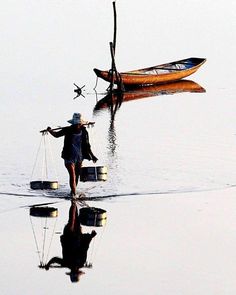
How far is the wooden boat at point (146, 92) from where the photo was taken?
52.4 m

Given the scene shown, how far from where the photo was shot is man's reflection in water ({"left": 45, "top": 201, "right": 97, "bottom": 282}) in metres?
17.1

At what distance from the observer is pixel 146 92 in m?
57.1

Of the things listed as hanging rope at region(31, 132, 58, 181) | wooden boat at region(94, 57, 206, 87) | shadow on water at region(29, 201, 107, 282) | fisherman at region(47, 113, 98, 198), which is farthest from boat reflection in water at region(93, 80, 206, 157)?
shadow on water at region(29, 201, 107, 282)

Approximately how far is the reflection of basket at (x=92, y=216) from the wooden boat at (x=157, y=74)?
33.5 metres

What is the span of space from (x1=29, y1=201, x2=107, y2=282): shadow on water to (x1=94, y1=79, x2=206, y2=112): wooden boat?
89.1 ft

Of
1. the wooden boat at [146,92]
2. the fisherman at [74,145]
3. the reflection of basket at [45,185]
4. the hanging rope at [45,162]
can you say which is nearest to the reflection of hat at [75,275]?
the fisherman at [74,145]

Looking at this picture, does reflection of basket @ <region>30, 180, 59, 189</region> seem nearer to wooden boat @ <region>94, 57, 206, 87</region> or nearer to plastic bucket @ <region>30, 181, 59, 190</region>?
plastic bucket @ <region>30, 181, 59, 190</region>

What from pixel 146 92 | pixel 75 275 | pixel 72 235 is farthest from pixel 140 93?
pixel 75 275

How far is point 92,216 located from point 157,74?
3886 centimetres

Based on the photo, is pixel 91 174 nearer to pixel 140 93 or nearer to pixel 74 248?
pixel 74 248

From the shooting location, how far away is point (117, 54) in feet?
291

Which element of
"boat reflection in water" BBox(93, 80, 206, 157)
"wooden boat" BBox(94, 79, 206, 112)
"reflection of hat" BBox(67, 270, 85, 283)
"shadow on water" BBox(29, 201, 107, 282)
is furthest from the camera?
"wooden boat" BBox(94, 79, 206, 112)

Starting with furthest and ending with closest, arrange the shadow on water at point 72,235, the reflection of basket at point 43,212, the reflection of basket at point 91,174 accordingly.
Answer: the reflection of basket at point 91,174
the reflection of basket at point 43,212
the shadow on water at point 72,235

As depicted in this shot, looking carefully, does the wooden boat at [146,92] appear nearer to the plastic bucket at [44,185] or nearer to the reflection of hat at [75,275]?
the plastic bucket at [44,185]
